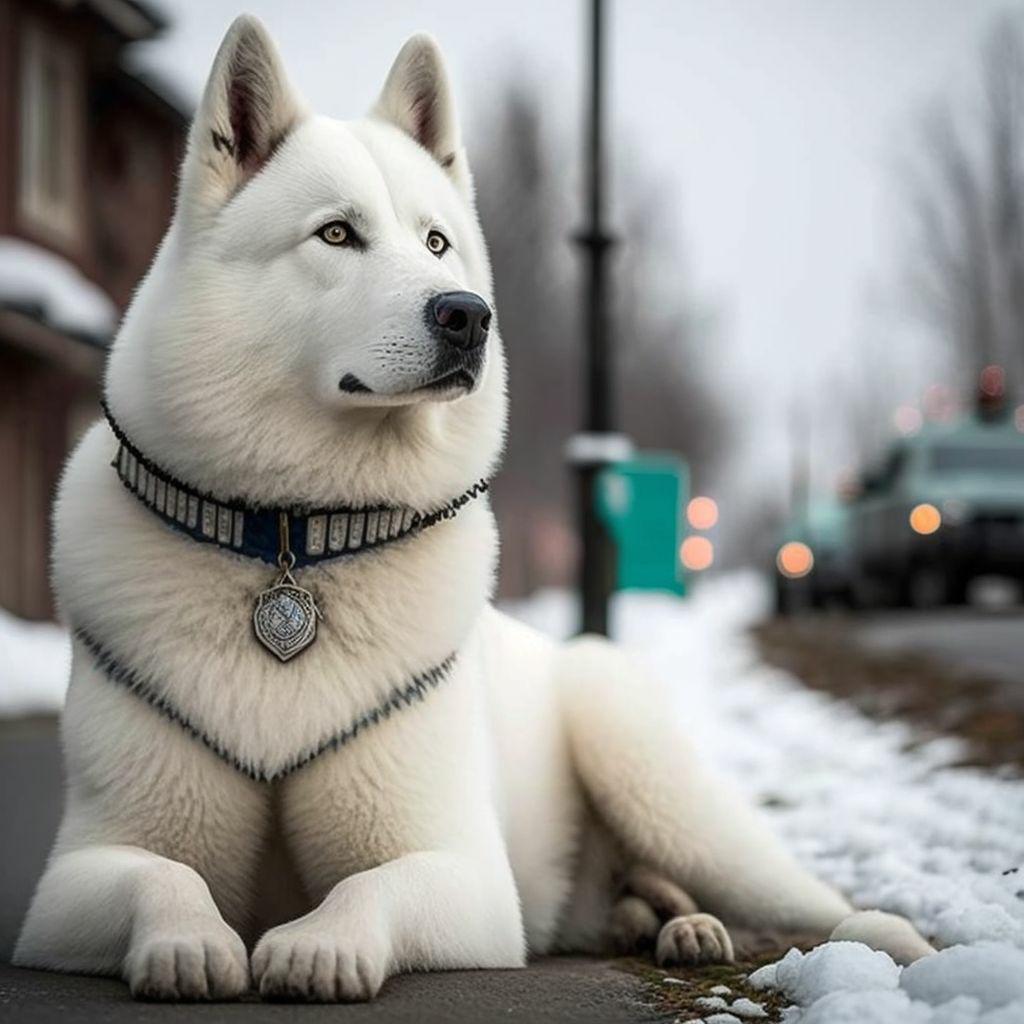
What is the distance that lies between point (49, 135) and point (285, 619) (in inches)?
633

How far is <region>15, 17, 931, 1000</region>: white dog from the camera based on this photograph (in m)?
2.99

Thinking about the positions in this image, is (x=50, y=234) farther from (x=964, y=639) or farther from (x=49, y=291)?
(x=964, y=639)

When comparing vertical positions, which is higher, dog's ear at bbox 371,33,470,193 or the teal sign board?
dog's ear at bbox 371,33,470,193

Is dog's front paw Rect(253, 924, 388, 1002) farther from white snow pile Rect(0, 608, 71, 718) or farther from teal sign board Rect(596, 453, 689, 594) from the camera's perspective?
teal sign board Rect(596, 453, 689, 594)

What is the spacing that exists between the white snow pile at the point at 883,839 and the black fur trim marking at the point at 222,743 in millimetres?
830

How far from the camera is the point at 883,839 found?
516 centimetres

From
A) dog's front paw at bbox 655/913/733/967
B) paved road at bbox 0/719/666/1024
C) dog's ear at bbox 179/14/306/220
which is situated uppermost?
dog's ear at bbox 179/14/306/220

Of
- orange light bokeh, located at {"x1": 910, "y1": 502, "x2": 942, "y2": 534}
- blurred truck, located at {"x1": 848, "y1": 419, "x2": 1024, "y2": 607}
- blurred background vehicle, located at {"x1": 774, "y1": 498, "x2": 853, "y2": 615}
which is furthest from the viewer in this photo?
blurred background vehicle, located at {"x1": 774, "y1": 498, "x2": 853, "y2": 615}

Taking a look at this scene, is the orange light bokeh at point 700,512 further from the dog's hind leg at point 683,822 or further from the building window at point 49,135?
the dog's hind leg at point 683,822

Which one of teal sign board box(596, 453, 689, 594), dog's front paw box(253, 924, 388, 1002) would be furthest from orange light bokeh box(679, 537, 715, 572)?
dog's front paw box(253, 924, 388, 1002)

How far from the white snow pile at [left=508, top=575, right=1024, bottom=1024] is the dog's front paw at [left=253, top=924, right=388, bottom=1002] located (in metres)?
0.60

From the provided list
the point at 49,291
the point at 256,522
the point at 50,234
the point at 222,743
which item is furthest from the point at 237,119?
the point at 50,234

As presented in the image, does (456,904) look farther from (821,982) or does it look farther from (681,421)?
(681,421)

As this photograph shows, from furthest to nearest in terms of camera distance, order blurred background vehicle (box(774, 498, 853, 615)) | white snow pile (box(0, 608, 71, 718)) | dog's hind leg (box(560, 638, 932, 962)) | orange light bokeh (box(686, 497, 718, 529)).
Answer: blurred background vehicle (box(774, 498, 853, 615)) < orange light bokeh (box(686, 497, 718, 529)) < white snow pile (box(0, 608, 71, 718)) < dog's hind leg (box(560, 638, 932, 962))
